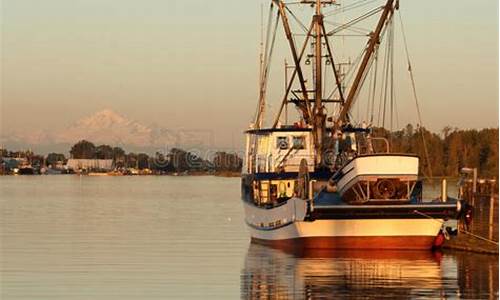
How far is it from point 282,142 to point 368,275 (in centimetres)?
1588

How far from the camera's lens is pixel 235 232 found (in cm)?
7006

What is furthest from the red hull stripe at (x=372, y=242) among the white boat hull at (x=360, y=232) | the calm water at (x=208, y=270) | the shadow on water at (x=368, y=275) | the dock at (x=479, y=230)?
the dock at (x=479, y=230)

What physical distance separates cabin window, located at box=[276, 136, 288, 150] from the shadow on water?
604 centimetres

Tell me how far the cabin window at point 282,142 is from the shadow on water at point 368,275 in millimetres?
6036

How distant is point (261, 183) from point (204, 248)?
3.61 metres

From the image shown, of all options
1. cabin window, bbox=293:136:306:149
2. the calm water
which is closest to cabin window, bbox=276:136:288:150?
cabin window, bbox=293:136:306:149

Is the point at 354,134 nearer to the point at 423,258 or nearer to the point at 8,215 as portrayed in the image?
the point at 423,258

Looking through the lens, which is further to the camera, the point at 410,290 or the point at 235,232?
the point at 235,232

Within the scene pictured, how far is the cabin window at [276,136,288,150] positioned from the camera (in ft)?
184

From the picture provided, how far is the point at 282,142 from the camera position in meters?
56.1

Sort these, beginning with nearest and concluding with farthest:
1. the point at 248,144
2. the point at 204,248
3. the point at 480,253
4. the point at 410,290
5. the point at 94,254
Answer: the point at 410,290 → the point at 480,253 → the point at 94,254 → the point at 204,248 → the point at 248,144

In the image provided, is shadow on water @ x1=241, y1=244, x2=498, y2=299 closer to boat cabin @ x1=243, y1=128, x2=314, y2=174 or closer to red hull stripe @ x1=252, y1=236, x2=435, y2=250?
red hull stripe @ x1=252, y1=236, x2=435, y2=250

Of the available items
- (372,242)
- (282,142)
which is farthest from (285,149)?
(372,242)

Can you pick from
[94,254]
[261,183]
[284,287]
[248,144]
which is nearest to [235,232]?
[248,144]
